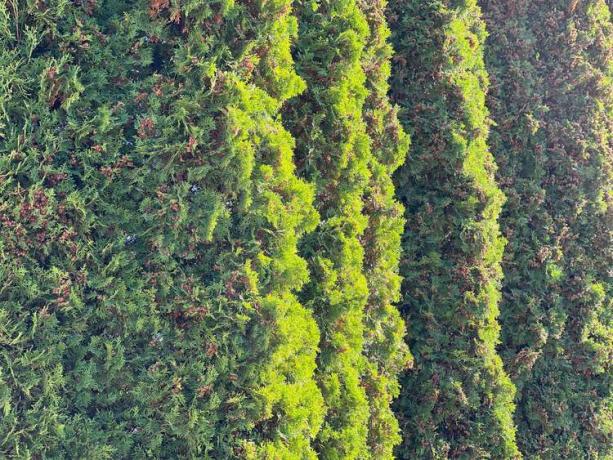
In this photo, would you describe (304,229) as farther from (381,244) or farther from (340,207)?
(381,244)

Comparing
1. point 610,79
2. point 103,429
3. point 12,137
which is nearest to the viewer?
point 12,137

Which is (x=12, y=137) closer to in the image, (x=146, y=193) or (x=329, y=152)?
(x=146, y=193)

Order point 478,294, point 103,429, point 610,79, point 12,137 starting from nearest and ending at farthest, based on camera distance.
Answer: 1. point 12,137
2. point 103,429
3. point 478,294
4. point 610,79

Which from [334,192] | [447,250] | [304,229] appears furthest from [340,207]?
[447,250]

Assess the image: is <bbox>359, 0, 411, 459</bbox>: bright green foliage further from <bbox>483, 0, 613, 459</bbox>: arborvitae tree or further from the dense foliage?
<bbox>483, 0, 613, 459</bbox>: arborvitae tree

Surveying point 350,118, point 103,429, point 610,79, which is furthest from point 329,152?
point 610,79

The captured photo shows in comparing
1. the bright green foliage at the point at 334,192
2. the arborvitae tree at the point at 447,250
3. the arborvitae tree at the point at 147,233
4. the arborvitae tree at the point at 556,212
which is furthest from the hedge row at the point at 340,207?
the arborvitae tree at the point at 556,212
